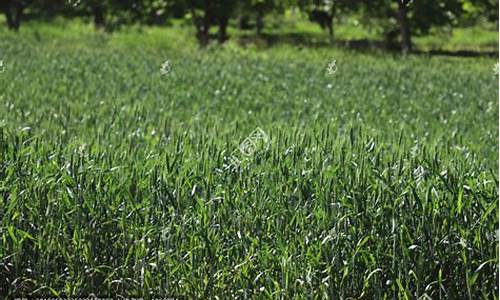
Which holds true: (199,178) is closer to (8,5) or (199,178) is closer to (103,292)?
(103,292)

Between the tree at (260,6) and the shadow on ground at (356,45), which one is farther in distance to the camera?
the tree at (260,6)

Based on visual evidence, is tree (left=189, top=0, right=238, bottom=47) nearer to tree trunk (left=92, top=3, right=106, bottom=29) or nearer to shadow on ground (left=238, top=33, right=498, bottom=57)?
shadow on ground (left=238, top=33, right=498, bottom=57)

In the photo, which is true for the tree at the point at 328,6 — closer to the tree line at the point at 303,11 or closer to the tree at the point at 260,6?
the tree line at the point at 303,11

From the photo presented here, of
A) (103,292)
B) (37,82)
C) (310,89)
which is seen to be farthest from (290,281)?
(310,89)

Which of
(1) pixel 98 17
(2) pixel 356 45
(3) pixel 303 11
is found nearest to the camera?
(2) pixel 356 45

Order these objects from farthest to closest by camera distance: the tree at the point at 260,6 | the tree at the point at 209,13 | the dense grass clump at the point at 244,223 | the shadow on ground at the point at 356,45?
1. the tree at the point at 260,6
2. the tree at the point at 209,13
3. the shadow on ground at the point at 356,45
4. the dense grass clump at the point at 244,223

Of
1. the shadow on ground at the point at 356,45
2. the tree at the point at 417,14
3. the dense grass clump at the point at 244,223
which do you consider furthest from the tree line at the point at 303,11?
the dense grass clump at the point at 244,223

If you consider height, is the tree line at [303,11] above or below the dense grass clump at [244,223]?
below

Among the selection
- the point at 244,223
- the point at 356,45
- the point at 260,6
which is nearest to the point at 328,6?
the point at 356,45

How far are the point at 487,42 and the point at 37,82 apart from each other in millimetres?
33728

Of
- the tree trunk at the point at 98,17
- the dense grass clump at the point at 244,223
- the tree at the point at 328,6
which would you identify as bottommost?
the tree trunk at the point at 98,17

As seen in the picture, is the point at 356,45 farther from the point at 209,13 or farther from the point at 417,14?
the point at 209,13

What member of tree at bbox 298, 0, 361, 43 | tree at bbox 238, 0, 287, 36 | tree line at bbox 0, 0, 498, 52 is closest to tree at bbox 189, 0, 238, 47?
tree line at bbox 0, 0, 498, 52

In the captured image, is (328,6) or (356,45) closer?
(328,6)
